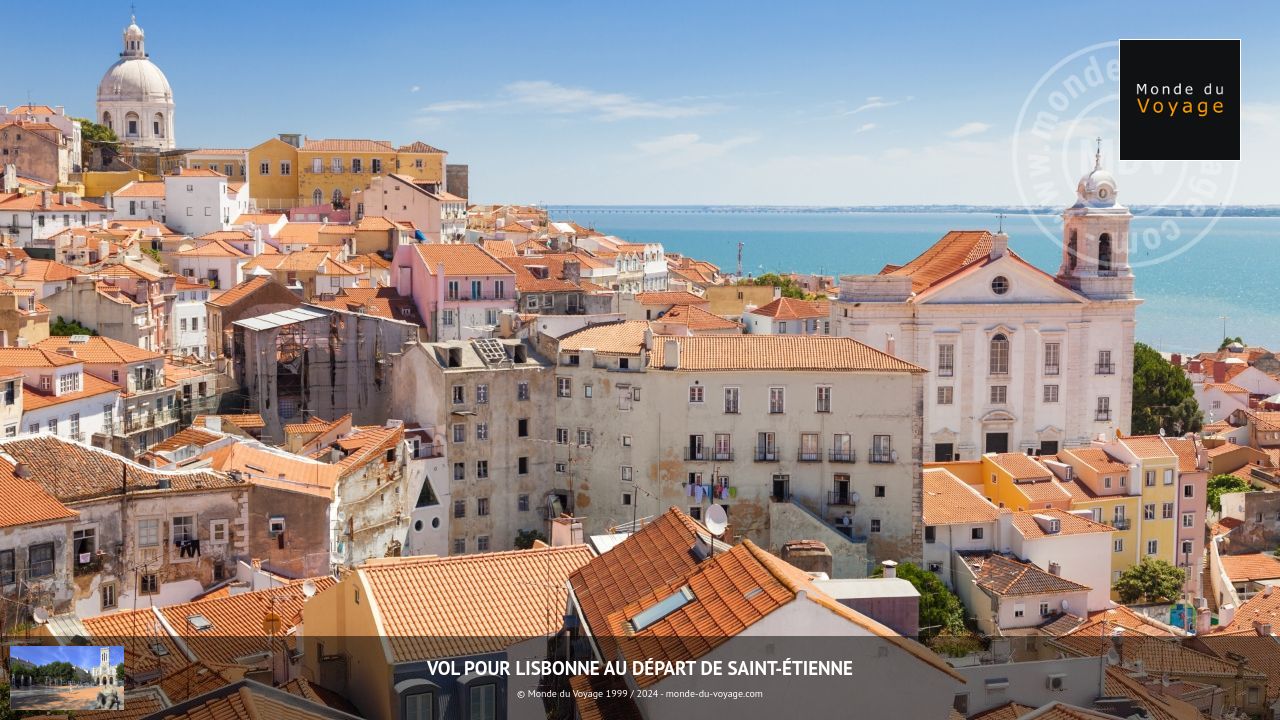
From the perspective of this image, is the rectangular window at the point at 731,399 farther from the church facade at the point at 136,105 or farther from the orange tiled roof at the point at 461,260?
the church facade at the point at 136,105

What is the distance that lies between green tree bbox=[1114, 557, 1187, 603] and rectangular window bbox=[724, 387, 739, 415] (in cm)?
1241

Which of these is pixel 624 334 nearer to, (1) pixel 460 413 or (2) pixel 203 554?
(1) pixel 460 413

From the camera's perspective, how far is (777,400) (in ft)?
102

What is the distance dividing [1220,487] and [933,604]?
22938 mm

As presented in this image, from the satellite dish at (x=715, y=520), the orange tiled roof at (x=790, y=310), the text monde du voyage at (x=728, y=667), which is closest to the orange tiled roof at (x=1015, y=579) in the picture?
the satellite dish at (x=715, y=520)

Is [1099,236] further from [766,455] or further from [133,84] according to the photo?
[133,84]

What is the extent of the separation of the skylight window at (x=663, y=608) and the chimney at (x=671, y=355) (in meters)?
18.7

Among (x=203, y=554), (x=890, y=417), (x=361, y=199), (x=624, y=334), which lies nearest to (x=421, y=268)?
(x=624, y=334)

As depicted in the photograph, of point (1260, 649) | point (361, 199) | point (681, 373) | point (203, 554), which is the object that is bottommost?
point (1260, 649)

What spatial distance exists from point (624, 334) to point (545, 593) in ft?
60.8

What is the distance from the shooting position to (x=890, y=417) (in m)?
31.2

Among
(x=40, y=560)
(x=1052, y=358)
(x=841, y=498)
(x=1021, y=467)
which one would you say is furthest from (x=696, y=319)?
(x=40, y=560)

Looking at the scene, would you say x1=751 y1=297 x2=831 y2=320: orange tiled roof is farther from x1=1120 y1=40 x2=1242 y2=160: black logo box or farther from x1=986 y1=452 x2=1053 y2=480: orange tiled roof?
x1=1120 y1=40 x2=1242 y2=160: black logo box

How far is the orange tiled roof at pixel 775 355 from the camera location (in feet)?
102
